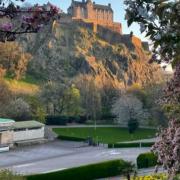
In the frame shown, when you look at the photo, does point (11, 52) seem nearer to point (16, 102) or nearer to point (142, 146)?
point (16, 102)

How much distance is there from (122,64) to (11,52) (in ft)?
168

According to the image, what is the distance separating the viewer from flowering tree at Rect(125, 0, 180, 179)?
23.2 ft

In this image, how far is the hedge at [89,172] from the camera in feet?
107

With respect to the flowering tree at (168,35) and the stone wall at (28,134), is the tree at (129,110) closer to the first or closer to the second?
the stone wall at (28,134)

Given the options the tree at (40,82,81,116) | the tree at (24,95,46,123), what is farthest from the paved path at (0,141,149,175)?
the tree at (40,82,81,116)

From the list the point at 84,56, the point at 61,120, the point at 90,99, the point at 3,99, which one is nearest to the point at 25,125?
the point at 3,99

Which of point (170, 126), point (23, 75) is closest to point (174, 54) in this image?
point (170, 126)

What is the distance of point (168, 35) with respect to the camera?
727 centimetres

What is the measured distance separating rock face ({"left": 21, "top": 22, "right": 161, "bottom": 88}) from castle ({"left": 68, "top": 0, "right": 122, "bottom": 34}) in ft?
23.2

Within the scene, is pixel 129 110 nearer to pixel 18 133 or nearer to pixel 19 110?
pixel 19 110

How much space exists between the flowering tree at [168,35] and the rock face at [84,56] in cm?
11467

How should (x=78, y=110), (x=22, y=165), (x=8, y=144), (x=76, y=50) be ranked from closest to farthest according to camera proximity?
(x=22, y=165) < (x=8, y=144) < (x=78, y=110) < (x=76, y=50)

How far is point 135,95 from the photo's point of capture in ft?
291

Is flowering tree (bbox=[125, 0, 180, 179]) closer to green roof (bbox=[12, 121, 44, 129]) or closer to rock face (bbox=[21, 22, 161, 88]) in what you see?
green roof (bbox=[12, 121, 44, 129])
